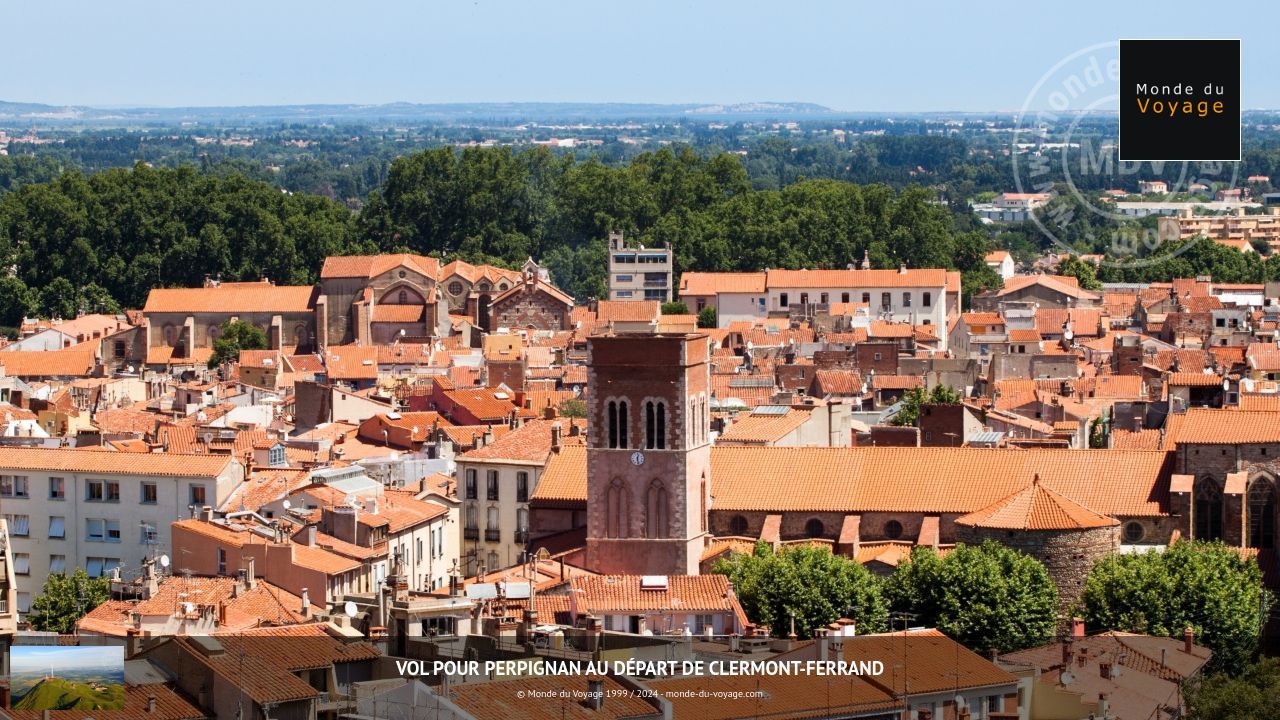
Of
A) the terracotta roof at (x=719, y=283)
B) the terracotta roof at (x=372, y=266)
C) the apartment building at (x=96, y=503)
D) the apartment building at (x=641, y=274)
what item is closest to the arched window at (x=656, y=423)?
the apartment building at (x=96, y=503)

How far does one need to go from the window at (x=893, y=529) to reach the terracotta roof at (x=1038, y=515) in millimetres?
1781

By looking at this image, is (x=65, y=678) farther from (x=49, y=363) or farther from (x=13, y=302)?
(x=13, y=302)

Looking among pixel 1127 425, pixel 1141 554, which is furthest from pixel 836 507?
pixel 1127 425

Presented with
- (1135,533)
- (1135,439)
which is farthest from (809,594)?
(1135,439)

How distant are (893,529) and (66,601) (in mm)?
11715

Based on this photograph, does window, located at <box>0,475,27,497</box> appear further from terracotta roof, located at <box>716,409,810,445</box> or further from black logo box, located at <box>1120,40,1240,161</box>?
black logo box, located at <box>1120,40,1240,161</box>

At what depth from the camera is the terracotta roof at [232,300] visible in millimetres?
94250

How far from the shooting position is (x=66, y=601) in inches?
1513

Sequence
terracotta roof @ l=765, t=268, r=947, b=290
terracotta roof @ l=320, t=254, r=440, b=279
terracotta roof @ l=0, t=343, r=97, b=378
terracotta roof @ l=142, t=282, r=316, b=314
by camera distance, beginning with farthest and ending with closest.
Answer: terracotta roof @ l=320, t=254, r=440, b=279, terracotta roof @ l=765, t=268, r=947, b=290, terracotta roof @ l=142, t=282, r=316, b=314, terracotta roof @ l=0, t=343, r=97, b=378

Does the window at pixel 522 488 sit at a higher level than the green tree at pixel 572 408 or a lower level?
higher

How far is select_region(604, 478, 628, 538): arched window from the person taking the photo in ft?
141

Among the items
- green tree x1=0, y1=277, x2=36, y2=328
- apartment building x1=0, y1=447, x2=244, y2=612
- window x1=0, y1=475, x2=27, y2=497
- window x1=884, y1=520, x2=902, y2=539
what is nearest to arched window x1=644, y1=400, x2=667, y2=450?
window x1=884, y1=520, x2=902, y2=539

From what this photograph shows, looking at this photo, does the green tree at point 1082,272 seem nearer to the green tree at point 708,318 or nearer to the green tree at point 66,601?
the green tree at point 708,318

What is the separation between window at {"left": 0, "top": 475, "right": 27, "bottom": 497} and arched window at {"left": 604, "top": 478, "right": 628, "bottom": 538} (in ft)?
28.8
